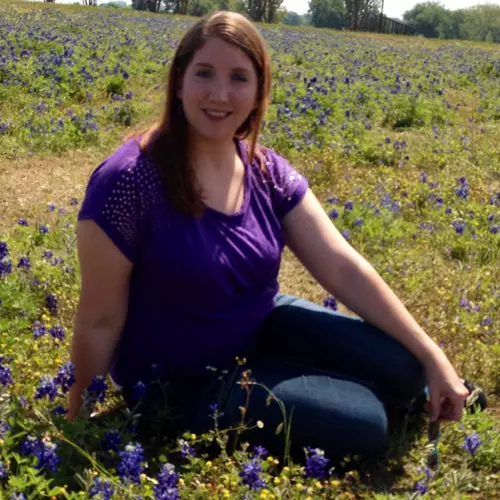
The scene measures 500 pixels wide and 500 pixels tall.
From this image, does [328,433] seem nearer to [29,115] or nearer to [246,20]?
[246,20]

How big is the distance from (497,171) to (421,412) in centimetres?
490

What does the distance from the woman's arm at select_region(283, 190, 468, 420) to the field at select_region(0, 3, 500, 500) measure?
0.73ft

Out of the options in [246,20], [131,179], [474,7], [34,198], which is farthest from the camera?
[474,7]

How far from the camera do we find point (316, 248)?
3.22 m

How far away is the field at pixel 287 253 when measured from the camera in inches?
104

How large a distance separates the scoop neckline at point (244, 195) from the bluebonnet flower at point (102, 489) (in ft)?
3.58

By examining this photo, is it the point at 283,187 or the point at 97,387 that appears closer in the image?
the point at 97,387

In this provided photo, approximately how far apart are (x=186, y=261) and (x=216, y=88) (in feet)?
2.16

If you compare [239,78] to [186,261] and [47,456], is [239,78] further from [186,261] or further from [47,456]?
[47,456]

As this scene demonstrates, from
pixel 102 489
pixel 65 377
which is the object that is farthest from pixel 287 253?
pixel 102 489

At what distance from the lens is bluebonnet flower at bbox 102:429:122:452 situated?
2.64 metres

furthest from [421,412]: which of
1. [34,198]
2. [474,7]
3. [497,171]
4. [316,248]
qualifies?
[474,7]

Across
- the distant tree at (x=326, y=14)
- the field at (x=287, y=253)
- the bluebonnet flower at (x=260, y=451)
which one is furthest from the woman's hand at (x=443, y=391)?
the distant tree at (x=326, y=14)

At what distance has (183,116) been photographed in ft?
9.75
